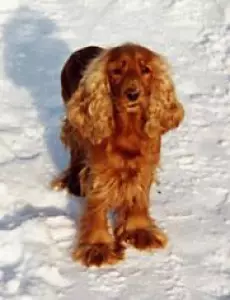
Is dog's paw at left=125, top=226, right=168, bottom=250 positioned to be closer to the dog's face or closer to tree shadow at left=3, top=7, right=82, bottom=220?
the dog's face

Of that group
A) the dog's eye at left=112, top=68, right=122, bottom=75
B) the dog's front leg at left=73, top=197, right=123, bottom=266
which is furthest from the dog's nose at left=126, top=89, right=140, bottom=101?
the dog's front leg at left=73, top=197, right=123, bottom=266

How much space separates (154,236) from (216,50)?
2553 mm

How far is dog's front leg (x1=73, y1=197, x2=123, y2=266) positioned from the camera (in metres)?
4.03

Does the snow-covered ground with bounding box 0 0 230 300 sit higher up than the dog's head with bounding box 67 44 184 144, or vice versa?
the dog's head with bounding box 67 44 184 144

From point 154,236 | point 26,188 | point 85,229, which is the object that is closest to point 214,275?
point 154,236

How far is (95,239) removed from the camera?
412cm

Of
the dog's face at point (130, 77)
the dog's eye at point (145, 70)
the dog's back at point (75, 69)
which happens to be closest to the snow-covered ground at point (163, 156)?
the dog's back at point (75, 69)

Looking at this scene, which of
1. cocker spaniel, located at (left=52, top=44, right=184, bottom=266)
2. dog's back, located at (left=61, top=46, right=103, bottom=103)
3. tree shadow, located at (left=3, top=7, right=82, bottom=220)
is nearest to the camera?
cocker spaniel, located at (left=52, top=44, right=184, bottom=266)

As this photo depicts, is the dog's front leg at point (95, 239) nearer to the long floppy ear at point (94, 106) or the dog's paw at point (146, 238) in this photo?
the dog's paw at point (146, 238)

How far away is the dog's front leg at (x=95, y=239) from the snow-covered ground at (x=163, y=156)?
5cm

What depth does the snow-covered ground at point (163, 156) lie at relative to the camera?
154 inches

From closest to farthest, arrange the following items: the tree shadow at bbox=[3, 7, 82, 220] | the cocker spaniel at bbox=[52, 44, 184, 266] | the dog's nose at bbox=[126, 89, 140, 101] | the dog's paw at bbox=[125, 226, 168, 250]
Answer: the dog's nose at bbox=[126, 89, 140, 101]
the cocker spaniel at bbox=[52, 44, 184, 266]
the dog's paw at bbox=[125, 226, 168, 250]
the tree shadow at bbox=[3, 7, 82, 220]

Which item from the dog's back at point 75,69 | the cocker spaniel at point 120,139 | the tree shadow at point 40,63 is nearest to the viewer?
the cocker spaniel at point 120,139

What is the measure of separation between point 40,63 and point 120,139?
245 cm
